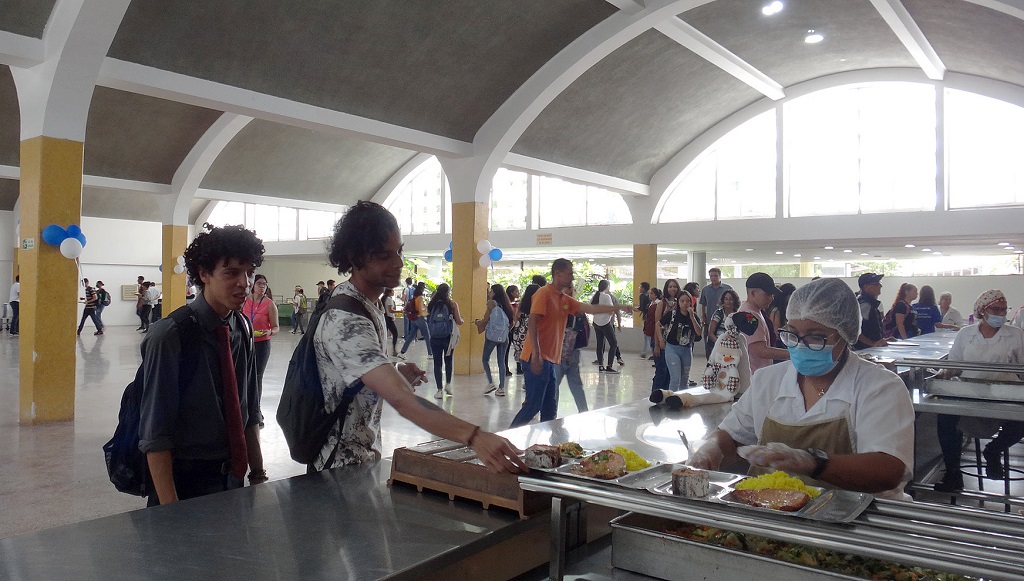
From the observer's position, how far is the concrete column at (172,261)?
15578 millimetres

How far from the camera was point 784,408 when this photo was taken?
87.1 inches

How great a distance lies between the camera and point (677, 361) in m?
7.34

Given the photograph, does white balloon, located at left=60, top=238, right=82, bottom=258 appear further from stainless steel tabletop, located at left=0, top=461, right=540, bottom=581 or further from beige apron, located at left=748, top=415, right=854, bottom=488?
beige apron, located at left=748, top=415, right=854, bottom=488

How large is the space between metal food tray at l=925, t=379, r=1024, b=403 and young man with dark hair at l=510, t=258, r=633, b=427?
7.73ft

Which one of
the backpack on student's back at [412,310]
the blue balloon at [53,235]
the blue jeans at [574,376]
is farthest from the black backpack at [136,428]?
the backpack on student's back at [412,310]

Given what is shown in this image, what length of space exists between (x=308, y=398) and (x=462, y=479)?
50 cm

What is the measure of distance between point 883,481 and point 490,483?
1045mm

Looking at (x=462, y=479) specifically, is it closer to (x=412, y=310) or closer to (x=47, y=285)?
(x=47, y=285)

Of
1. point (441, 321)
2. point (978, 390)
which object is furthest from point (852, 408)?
point (441, 321)

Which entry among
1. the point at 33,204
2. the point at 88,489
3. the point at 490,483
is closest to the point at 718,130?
the point at 33,204

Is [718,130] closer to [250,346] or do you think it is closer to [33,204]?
[33,204]

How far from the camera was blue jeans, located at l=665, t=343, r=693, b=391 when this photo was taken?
7305mm

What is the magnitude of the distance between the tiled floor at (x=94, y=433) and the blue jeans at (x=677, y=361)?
3.57 feet

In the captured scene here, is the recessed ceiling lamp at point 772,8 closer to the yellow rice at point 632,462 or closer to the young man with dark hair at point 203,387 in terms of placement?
the young man with dark hair at point 203,387
